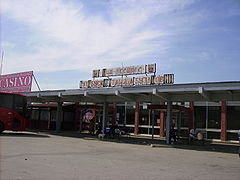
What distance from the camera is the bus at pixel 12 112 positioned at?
22500mm

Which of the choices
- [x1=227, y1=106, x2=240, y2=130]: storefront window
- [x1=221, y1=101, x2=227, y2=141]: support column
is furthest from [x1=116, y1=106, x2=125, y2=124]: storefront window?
[x1=227, y1=106, x2=240, y2=130]: storefront window

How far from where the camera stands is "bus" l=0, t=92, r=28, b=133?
22.5m

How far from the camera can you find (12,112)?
22719 millimetres

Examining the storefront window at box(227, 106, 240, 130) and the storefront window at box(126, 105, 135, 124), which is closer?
the storefront window at box(227, 106, 240, 130)

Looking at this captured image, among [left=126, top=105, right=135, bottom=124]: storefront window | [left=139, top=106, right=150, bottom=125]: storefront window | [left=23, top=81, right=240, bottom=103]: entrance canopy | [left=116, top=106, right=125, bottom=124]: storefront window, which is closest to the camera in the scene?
[left=23, top=81, right=240, bottom=103]: entrance canopy

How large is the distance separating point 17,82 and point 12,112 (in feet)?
65.3

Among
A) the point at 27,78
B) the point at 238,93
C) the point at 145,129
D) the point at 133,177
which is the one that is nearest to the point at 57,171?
the point at 133,177

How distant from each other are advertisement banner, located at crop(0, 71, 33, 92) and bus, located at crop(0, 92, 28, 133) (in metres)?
16.1

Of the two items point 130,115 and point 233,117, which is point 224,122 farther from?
point 130,115

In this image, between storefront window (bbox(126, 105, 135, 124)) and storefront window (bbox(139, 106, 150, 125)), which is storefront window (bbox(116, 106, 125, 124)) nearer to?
storefront window (bbox(126, 105, 135, 124))

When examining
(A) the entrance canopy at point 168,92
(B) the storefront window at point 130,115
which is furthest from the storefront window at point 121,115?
(A) the entrance canopy at point 168,92

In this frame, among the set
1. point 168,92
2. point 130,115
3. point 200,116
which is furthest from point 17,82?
point 168,92

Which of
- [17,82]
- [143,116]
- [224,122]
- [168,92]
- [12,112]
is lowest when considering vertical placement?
[224,122]

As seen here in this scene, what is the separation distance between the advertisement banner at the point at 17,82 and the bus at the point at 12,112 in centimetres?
1608
